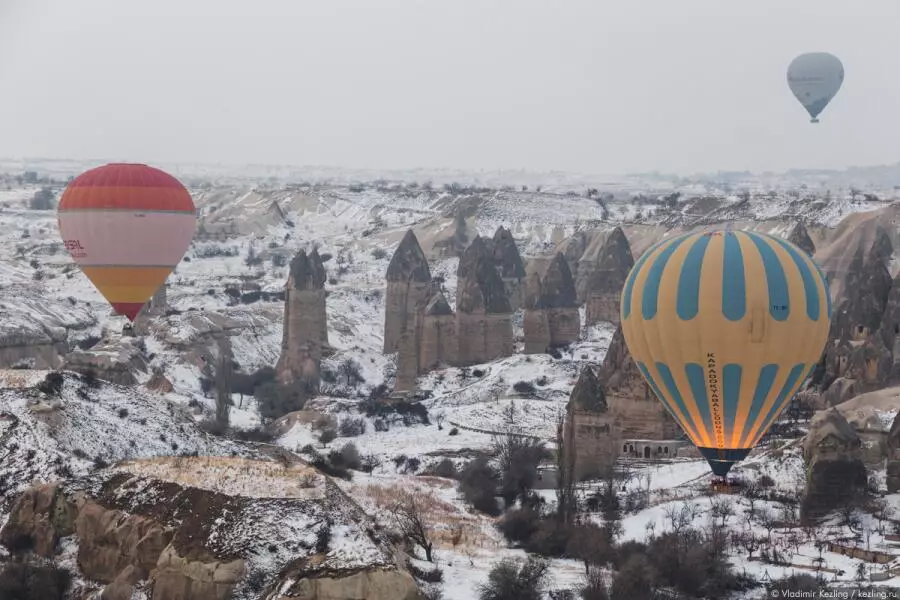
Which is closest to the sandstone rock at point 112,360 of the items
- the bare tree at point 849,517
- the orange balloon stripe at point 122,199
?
the orange balloon stripe at point 122,199

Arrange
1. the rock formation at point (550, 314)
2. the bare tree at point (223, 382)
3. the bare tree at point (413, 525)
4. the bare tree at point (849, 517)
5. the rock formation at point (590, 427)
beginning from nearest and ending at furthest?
the bare tree at point (413, 525) < the bare tree at point (849, 517) < the rock formation at point (590, 427) < the bare tree at point (223, 382) < the rock formation at point (550, 314)

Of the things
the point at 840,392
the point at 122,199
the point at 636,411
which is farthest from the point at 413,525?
the point at 840,392

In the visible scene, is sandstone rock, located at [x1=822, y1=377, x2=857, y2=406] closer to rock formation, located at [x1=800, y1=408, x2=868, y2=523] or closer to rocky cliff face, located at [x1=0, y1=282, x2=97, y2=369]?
rock formation, located at [x1=800, y1=408, x2=868, y2=523]

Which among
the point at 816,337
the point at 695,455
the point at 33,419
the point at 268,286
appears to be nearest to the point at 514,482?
the point at 695,455

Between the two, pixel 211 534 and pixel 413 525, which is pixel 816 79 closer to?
pixel 413 525

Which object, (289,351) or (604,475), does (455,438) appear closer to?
(604,475)

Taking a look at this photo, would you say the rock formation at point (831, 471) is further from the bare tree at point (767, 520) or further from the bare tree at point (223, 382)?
the bare tree at point (223, 382)

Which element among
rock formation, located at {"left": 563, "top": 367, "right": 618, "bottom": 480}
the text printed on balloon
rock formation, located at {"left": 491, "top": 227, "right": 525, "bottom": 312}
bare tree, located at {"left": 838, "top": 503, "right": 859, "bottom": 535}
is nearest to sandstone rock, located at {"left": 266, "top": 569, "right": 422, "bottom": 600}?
bare tree, located at {"left": 838, "top": 503, "right": 859, "bottom": 535}
